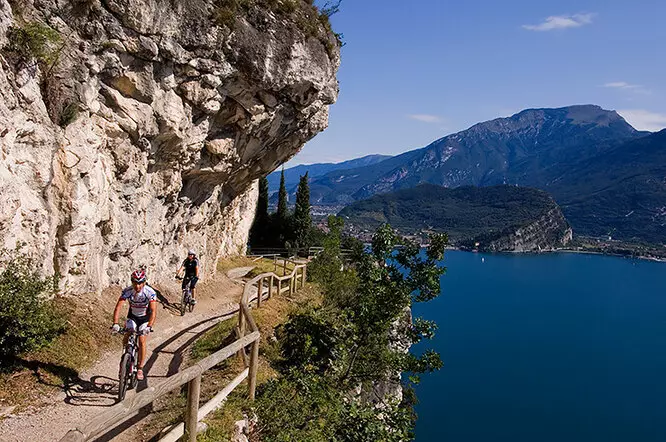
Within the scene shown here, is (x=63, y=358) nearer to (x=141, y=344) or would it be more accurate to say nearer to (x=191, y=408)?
(x=141, y=344)

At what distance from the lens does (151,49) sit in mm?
12453

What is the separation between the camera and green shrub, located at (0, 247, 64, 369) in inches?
297

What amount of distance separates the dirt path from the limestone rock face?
7.59 feet

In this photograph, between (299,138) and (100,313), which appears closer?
(100,313)

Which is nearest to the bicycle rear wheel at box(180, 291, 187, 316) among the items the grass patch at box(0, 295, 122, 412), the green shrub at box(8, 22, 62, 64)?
the grass patch at box(0, 295, 122, 412)

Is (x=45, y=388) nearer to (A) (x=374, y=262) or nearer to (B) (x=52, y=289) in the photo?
(B) (x=52, y=289)

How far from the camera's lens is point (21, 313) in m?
7.68

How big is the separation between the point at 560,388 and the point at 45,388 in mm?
70395

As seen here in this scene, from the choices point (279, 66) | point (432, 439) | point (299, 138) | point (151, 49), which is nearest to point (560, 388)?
point (432, 439)

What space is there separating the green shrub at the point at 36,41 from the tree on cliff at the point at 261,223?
3818 cm

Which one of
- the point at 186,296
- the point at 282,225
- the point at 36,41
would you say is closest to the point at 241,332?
the point at 186,296

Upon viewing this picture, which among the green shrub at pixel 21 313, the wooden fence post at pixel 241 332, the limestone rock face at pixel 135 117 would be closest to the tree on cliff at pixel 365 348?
the wooden fence post at pixel 241 332

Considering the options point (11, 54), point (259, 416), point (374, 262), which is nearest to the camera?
point (259, 416)

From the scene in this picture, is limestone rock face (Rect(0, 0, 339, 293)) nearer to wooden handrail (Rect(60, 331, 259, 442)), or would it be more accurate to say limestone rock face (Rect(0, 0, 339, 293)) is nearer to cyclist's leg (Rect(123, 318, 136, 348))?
cyclist's leg (Rect(123, 318, 136, 348))
